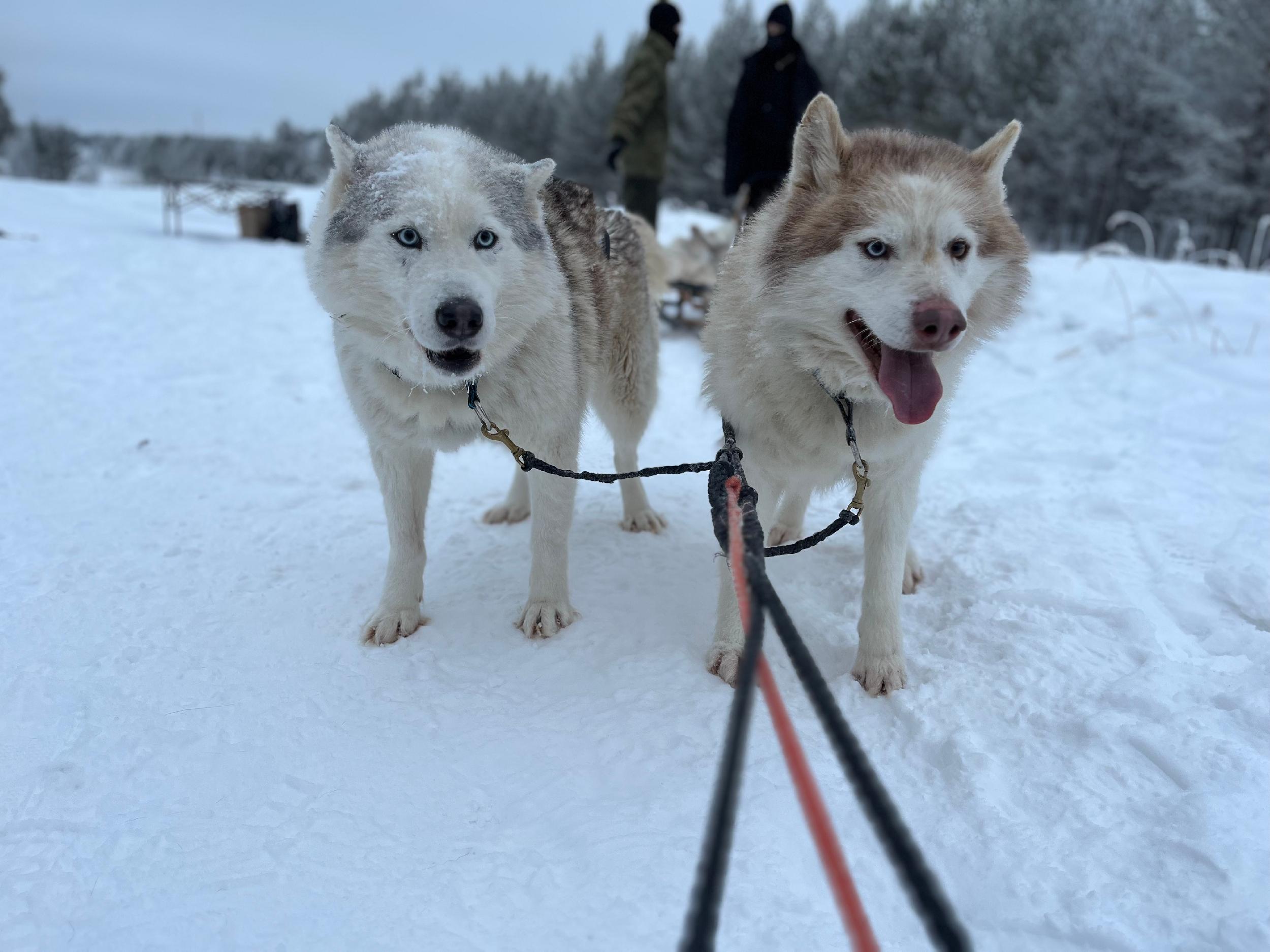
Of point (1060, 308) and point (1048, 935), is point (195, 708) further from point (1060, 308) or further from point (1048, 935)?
point (1060, 308)

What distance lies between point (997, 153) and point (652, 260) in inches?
81.0

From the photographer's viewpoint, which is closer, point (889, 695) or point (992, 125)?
point (889, 695)

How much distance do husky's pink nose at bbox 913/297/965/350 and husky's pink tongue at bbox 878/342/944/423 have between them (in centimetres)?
10

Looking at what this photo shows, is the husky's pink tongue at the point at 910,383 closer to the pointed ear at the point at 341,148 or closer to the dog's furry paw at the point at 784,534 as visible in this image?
the dog's furry paw at the point at 784,534

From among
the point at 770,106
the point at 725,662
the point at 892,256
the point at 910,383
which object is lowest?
the point at 725,662

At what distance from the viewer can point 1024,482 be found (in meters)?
3.99

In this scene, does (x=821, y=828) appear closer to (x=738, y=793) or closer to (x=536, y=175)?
(x=738, y=793)

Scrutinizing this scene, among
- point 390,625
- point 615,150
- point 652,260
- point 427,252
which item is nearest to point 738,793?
point 427,252

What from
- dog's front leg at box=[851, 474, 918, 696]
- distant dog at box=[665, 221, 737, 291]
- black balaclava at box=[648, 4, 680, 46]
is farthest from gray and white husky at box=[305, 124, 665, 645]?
black balaclava at box=[648, 4, 680, 46]

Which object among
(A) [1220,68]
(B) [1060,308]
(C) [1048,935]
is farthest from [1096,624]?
(A) [1220,68]

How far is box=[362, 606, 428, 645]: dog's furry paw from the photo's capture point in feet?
8.93

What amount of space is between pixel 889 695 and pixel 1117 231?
1336 inches

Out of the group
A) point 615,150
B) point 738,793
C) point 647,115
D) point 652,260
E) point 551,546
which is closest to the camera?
point 738,793

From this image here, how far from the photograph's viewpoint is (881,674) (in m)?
2.38
